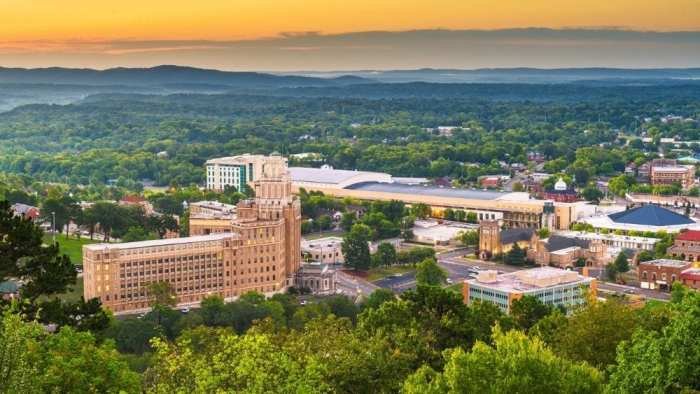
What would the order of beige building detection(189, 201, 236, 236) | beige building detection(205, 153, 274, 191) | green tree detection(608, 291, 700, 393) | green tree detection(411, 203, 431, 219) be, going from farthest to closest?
beige building detection(205, 153, 274, 191), green tree detection(411, 203, 431, 219), beige building detection(189, 201, 236, 236), green tree detection(608, 291, 700, 393)

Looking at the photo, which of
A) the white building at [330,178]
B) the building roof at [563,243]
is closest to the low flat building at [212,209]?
the building roof at [563,243]

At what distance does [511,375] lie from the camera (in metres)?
16.7

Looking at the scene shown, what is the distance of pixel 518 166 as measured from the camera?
115562mm

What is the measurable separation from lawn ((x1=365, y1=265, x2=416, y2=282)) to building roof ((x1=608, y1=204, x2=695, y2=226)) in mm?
18460

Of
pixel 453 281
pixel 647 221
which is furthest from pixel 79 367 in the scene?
pixel 647 221

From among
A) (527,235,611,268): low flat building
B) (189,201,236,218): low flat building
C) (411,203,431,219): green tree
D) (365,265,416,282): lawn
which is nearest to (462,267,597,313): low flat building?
(365,265,416,282): lawn

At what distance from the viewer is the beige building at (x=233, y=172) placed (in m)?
92.8

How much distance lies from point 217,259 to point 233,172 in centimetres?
4550

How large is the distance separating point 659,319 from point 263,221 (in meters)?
28.1

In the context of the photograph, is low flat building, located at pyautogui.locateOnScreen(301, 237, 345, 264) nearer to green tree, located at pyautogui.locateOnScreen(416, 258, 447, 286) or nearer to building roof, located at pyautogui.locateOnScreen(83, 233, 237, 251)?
green tree, located at pyautogui.locateOnScreen(416, 258, 447, 286)

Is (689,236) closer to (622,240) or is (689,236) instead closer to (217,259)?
(622,240)

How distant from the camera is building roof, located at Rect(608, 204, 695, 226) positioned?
68.7 m

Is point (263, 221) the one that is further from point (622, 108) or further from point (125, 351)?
point (622, 108)

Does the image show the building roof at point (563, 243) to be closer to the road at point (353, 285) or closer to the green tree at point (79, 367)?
the road at point (353, 285)
